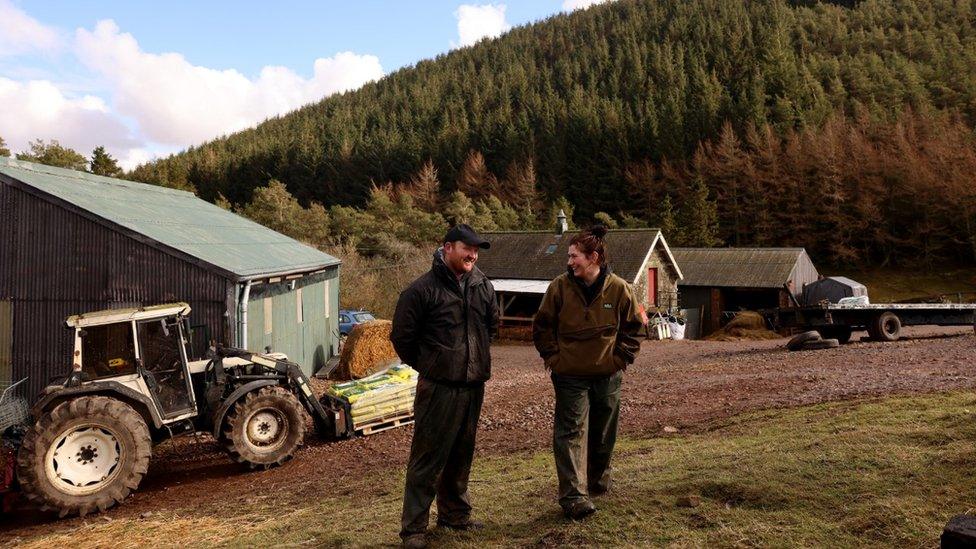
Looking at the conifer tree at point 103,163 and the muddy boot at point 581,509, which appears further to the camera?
the conifer tree at point 103,163

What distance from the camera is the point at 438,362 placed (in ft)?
14.7

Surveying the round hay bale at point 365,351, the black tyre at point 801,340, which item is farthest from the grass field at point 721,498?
the black tyre at point 801,340

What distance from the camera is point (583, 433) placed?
470 centimetres

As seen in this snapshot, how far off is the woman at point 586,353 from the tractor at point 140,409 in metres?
5.17

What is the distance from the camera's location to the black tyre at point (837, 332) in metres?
19.1

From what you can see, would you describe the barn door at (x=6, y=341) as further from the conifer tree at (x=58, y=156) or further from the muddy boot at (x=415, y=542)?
the conifer tree at (x=58, y=156)

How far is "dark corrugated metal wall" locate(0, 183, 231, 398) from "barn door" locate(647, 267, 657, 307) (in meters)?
23.3

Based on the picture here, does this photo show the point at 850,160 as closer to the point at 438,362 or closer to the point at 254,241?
the point at 254,241

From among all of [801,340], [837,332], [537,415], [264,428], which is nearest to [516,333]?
[837,332]

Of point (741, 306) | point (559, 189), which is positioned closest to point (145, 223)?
point (741, 306)

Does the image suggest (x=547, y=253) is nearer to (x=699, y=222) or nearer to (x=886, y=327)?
(x=886, y=327)

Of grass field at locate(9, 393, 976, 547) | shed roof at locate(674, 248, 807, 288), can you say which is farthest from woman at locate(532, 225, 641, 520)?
shed roof at locate(674, 248, 807, 288)

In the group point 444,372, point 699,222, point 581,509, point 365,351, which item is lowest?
point 365,351

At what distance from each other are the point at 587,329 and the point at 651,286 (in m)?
28.0
